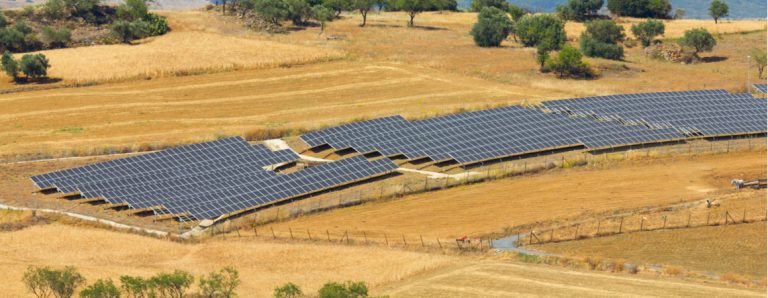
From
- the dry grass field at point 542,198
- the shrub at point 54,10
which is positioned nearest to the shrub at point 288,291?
the dry grass field at point 542,198

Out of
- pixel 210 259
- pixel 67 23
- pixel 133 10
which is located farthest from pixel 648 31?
pixel 210 259

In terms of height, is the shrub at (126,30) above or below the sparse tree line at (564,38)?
below

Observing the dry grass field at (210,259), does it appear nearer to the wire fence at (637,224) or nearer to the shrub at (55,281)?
the shrub at (55,281)

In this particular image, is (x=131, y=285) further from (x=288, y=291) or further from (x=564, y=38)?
(x=564, y=38)

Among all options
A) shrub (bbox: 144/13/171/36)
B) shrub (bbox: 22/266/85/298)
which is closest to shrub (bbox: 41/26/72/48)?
shrub (bbox: 144/13/171/36)

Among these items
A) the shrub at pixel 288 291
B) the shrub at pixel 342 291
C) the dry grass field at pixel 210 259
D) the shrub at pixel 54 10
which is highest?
the shrub at pixel 54 10

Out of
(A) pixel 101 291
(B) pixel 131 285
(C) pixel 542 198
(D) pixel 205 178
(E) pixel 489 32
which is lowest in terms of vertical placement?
(C) pixel 542 198

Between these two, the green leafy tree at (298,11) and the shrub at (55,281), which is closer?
the shrub at (55,281)
